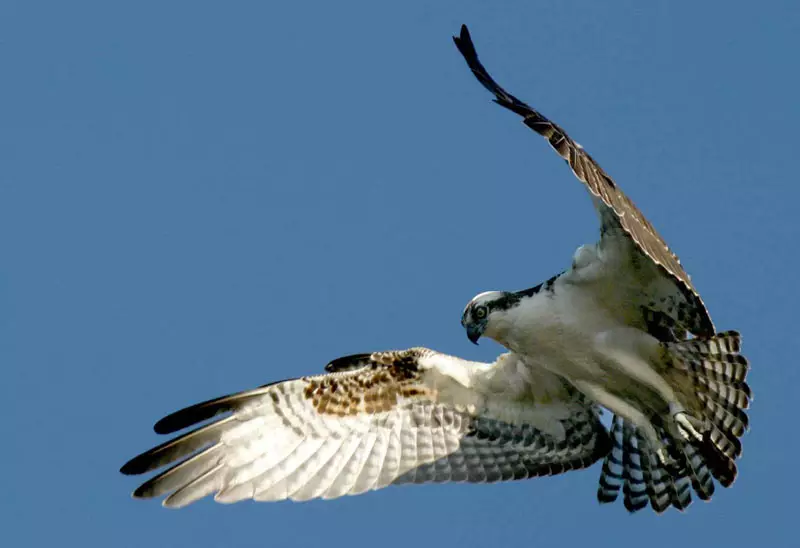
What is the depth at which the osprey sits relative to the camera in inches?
387

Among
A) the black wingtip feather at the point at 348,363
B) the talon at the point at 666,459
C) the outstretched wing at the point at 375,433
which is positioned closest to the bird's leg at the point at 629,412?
the talon at the point at 666,459

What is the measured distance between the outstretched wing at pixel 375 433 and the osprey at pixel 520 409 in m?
0.01

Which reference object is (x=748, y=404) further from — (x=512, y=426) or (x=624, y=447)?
(x=512, y=426)

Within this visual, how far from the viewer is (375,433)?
1062 cm

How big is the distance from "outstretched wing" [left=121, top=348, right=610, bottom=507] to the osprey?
11mm

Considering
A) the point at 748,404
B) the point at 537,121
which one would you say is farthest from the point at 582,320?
the point at 537,121

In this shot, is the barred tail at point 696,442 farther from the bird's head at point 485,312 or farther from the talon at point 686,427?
the bird's head at point 485,312

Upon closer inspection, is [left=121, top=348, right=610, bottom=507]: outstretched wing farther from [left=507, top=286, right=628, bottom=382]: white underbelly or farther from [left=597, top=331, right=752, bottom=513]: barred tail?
[left=507, top=286, right=628, bottom=382]: white underbelly

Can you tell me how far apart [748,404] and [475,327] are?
1.97 m

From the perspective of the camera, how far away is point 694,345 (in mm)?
9812

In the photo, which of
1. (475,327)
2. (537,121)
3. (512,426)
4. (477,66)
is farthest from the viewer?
(512,426)

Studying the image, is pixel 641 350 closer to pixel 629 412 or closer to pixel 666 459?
pixel 629 412

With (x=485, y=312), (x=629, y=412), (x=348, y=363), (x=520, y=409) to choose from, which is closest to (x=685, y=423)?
(x=629, y=412)

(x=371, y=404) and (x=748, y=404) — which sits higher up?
(x=371, y=404)
